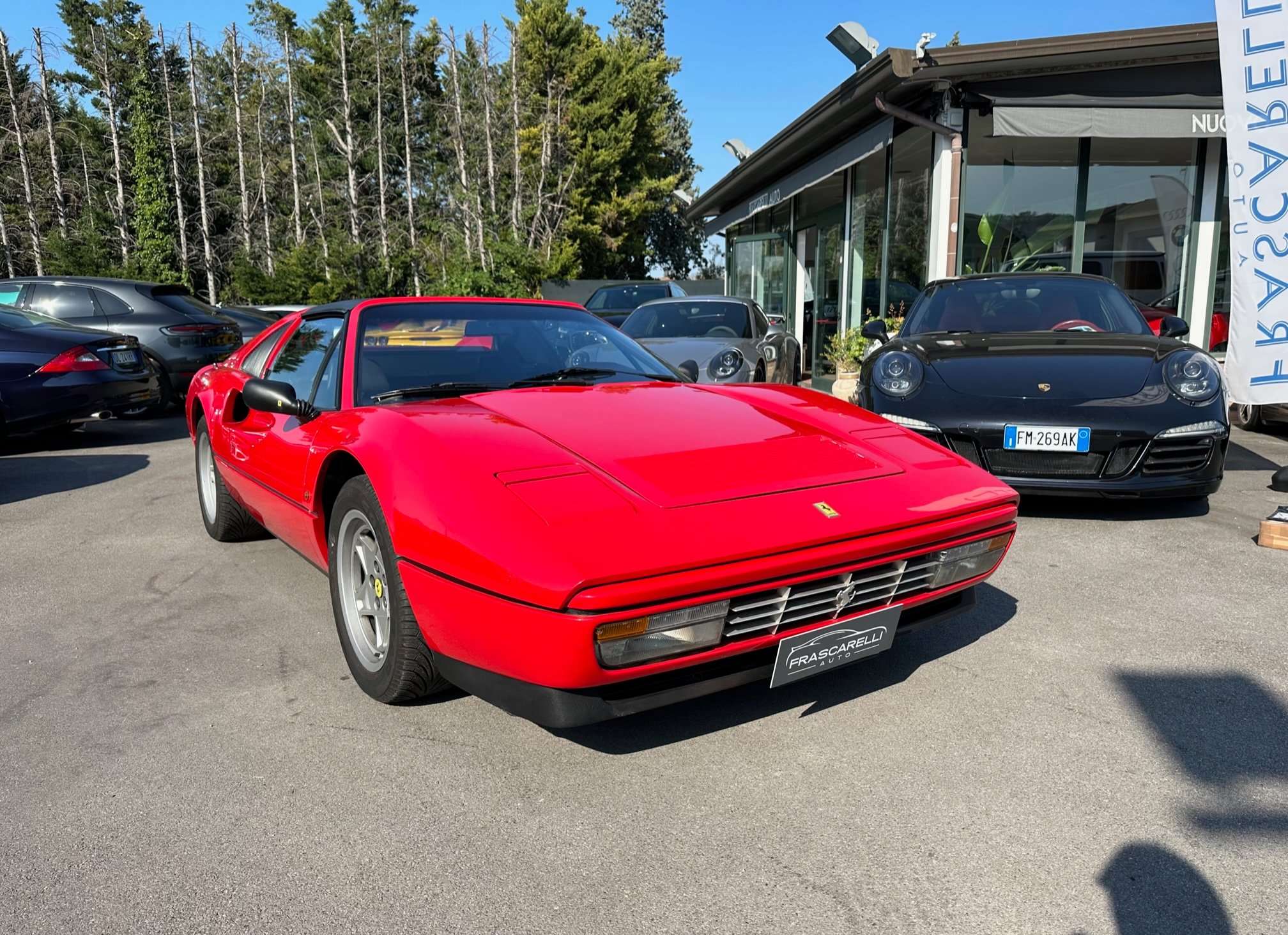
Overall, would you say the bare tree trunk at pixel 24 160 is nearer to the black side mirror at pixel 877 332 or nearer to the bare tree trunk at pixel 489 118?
the bare tree trunk at pixel 489 118

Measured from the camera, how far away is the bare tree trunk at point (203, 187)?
107ft

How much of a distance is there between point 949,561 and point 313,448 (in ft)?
6.24

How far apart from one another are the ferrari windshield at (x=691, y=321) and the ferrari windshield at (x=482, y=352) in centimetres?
474

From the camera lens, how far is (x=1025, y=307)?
18.7 feet

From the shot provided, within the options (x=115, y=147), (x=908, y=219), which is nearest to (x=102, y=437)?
(x=908, y=219)

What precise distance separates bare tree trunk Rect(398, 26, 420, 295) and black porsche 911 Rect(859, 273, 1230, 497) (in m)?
31.2

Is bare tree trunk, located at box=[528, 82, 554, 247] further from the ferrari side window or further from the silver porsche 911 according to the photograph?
the ferrari side window

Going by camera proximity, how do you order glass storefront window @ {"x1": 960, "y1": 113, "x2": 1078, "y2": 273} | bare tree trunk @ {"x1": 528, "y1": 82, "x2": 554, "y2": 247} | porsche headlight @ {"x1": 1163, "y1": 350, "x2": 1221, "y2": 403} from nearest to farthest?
porsche headlight @ {"x1": 1163, "y1": 350, "x2": 1221, "y2": 403} < glass storefront window @ {"x1": 960, "y1": 113, "x2": 1078, "y2": 273} < bare tree trunk @ {"x1": 528, "y1": 82, "x2": 554, "y2": 247}

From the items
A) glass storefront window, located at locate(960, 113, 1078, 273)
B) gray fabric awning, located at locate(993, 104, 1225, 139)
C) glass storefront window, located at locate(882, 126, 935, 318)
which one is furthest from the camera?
glass storefront window, located at locate(882, 126, 935, 318)

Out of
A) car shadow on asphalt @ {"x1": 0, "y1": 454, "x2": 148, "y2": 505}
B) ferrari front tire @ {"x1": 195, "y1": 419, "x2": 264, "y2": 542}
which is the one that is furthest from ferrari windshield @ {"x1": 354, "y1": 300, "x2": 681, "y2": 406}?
car shadow on asphalt @ {"x1": 0, "y1": 454, "x2": 148, "y2": 505}

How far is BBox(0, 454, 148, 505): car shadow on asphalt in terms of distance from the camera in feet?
18.8

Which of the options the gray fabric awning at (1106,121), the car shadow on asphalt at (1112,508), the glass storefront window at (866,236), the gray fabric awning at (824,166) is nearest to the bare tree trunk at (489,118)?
the gray fabric awning at (824,166)

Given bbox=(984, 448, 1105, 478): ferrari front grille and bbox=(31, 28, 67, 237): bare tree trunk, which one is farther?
bbox=(31, 28, 67, 237): bare tree trunk

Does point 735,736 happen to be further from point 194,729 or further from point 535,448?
point 194,729
